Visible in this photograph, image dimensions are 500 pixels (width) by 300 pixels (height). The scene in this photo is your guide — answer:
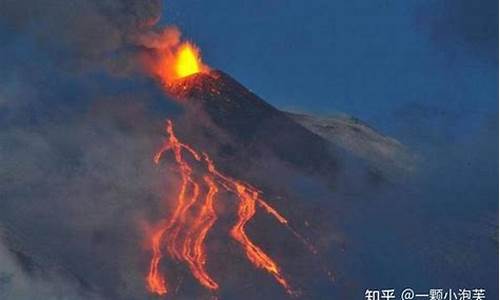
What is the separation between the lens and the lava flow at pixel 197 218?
1176cm

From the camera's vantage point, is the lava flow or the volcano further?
the volcano

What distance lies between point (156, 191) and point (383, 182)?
5.04m

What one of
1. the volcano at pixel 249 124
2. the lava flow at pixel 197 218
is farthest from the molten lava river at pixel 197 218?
the volcano at pixel 249 124

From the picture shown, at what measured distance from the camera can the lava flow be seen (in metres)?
11.8

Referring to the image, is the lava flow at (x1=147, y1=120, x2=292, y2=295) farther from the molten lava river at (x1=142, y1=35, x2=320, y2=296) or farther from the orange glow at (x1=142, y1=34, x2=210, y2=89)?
the orange glow at (x1=142, y1=34, x2=210, y2=89)

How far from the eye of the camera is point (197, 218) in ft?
42.8

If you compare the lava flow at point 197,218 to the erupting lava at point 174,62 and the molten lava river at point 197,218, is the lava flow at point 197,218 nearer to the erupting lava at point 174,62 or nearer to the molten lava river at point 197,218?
the molten lava river at point 197,218

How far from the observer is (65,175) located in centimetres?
1306

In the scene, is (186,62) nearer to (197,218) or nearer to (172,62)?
(172,62)

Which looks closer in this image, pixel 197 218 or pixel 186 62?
pixel 197 218

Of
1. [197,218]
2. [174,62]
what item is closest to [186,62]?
[174,62]

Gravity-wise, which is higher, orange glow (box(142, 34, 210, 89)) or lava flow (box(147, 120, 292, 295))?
orange glow (box(142, 34, 210, 89))

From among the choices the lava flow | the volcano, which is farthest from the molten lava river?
the volcano

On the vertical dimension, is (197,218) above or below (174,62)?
below
